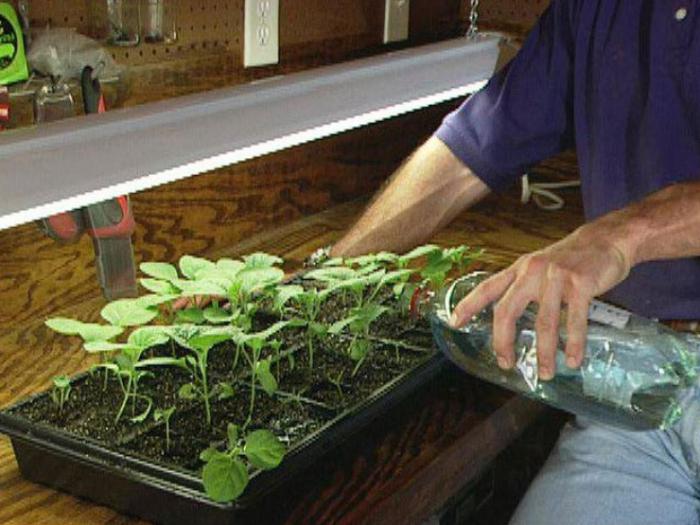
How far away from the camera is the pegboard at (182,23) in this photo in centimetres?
203

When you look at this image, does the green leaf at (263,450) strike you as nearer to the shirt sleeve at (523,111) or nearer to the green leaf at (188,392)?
the green leaf at (188,392)

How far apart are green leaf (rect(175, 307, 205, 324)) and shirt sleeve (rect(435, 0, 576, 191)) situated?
75cm

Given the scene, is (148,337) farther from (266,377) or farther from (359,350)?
(359,350)

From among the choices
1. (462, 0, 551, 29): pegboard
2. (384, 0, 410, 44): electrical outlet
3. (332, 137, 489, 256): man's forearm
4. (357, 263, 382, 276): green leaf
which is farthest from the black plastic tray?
(462, 0, 551, 29): pegboard

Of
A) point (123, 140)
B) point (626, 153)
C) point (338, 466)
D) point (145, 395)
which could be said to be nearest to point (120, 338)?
point (145, 395)

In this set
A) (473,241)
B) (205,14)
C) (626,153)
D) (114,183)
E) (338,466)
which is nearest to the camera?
(114,183)

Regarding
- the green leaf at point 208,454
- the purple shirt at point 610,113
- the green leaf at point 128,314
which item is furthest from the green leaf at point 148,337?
the purple shirt at point 610,113

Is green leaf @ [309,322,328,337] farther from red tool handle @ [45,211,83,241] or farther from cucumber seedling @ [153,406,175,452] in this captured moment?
red tool handle @ [45,211,83,241]

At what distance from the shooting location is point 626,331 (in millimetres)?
1682

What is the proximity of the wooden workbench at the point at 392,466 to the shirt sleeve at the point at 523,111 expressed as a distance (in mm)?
569

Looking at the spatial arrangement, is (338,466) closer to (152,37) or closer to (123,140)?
(123,140)

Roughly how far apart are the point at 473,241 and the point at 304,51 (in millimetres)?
517

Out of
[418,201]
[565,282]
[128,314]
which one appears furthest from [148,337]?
[418,201]

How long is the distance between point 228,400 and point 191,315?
0.15 meters
